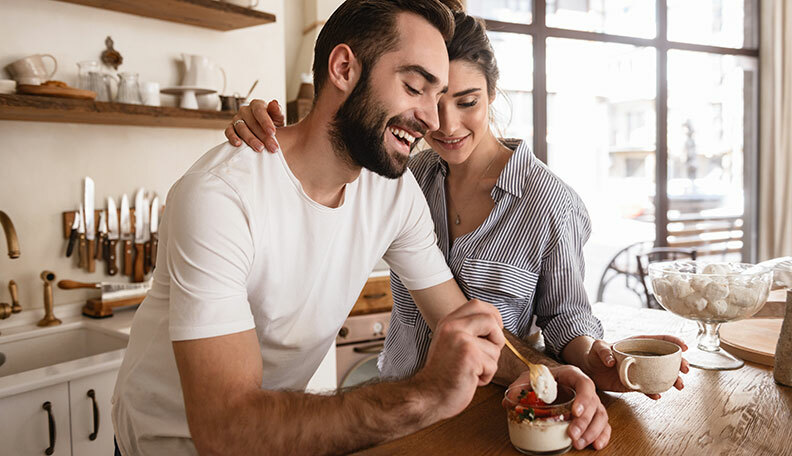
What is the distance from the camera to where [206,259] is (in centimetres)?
99

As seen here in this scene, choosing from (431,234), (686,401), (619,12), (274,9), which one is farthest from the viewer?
(619,12)

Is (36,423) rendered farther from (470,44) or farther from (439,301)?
(470,44)

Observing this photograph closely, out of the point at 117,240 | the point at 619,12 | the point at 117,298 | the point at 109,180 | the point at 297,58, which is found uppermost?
the point at 619,12

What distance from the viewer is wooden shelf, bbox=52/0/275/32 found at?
96.0 inches

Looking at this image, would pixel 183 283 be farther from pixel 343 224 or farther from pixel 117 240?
pixel 117 240

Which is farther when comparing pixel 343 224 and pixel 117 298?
pixel 117 298

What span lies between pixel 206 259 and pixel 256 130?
341 millimetres

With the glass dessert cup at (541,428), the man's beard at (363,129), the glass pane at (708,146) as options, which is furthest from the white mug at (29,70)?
the glass pane at (708,146)

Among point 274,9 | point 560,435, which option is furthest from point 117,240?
point 560,435

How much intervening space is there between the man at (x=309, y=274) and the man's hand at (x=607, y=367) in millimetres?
179

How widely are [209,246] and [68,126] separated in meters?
1.85

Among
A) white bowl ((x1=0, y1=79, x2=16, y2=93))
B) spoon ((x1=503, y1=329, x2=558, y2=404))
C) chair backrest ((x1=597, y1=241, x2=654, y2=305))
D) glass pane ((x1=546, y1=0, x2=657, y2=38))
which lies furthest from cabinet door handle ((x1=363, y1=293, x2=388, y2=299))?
glass pane ((x1=546, y1=0, x2=657, y2=38))

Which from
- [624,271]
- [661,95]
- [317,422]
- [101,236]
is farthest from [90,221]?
[661,95]

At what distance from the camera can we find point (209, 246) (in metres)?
1.00
